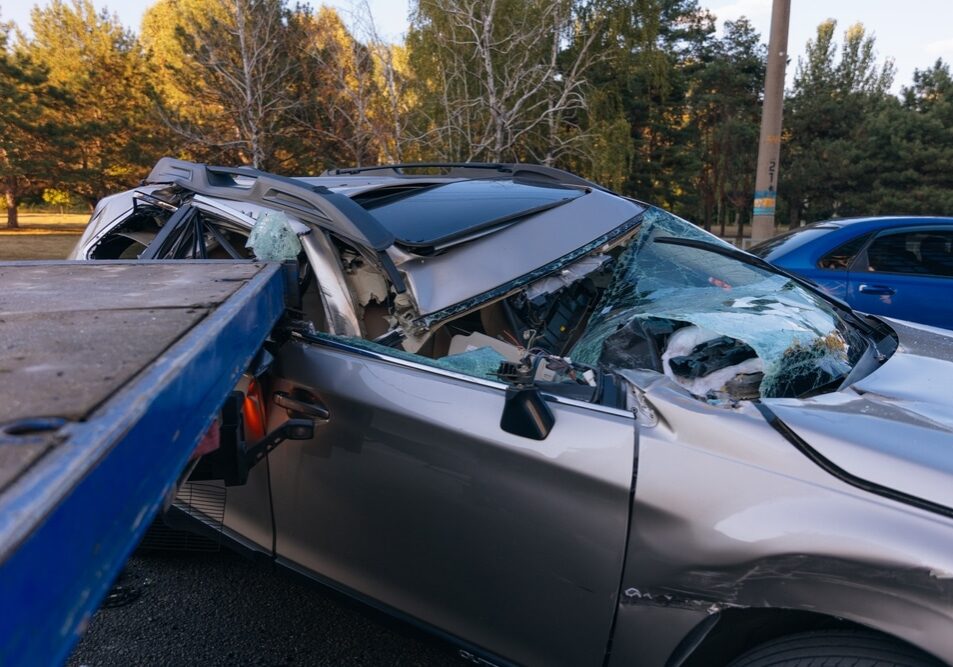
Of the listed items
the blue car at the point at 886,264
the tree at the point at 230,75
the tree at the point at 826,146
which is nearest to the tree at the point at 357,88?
the tree at the point at 230,75

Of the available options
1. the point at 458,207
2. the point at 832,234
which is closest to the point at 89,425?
the point at 458,207

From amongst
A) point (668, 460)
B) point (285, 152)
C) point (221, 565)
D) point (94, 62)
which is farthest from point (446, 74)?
point (94, 62)

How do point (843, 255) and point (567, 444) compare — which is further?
point (843, 255)

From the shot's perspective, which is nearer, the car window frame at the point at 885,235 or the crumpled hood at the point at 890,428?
the crumpled hood at the point at 890,428

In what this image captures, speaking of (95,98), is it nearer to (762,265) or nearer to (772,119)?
(772,119)

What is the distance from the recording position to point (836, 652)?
54.2 inches

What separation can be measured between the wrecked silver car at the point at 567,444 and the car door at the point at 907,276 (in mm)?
2455

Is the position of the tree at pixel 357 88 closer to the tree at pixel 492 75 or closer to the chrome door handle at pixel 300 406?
the tree at pixel 492 75

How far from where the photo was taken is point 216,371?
49.9 inches

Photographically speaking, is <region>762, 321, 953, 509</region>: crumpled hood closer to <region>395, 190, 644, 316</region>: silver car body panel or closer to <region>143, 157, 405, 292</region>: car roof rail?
<region>395, 190, 644, 316</region>: silver car body panel

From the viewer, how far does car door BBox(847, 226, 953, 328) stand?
4.93m

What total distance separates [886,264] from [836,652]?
4.56 meters

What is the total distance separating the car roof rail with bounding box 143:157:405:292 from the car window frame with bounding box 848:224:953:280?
14.0 ft

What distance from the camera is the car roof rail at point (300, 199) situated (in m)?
2.12
